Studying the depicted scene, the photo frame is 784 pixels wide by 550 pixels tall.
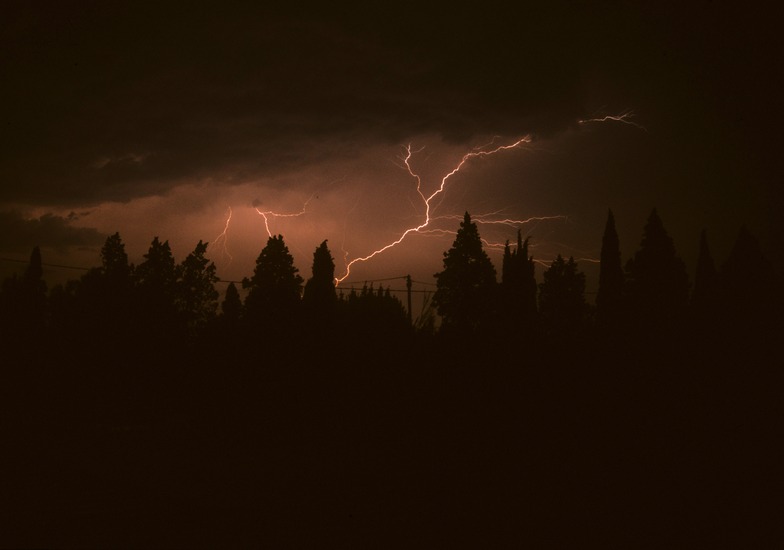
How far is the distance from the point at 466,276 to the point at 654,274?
35.6 feet

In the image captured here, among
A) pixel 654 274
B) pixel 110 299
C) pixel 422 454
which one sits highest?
pixel 654 274

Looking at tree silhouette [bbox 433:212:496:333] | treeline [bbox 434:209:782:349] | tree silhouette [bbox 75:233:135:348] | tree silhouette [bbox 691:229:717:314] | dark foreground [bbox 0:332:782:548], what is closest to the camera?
dark foreground [bbox 0:332:782:548]

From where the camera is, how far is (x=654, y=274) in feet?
108

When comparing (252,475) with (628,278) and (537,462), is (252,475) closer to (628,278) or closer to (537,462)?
(537,462)

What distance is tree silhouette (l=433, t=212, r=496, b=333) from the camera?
33562 mm

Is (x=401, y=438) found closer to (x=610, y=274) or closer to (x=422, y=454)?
(x=422, y=454)

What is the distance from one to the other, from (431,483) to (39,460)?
6301 millimetres

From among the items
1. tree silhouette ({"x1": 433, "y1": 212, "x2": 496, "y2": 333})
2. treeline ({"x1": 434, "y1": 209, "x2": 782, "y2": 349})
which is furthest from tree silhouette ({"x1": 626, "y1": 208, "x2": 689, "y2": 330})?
tree silhouette ({"x1": 433, "y1": 212, "x2": 496, "y2": 333})

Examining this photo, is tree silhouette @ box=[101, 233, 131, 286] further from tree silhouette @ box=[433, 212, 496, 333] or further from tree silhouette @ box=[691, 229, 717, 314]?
tree silhouette @ box=[691, 229, 717, 314]

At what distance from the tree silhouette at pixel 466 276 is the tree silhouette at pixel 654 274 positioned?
817 cm

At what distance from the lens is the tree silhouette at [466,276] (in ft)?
110

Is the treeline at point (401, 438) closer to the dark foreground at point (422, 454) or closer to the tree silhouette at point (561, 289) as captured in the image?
the dark foreground at point (422, 454)

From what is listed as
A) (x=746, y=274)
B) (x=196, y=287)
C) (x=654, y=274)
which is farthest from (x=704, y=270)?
(x=196, y=287)

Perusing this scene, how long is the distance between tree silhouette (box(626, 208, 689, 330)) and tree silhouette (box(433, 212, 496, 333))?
8171 millimetres
